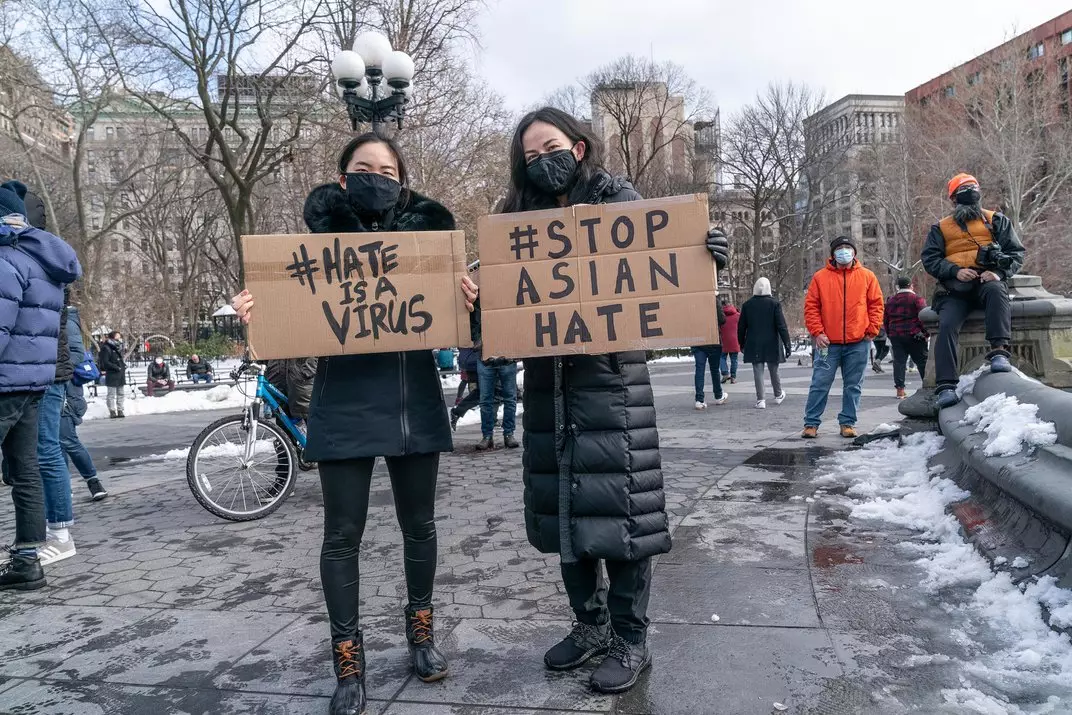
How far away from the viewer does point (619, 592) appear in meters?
2.64

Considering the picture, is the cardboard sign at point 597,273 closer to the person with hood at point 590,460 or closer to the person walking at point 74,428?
the person with hood at point 590,460

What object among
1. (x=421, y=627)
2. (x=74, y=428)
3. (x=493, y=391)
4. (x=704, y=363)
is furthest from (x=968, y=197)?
(x=74, y=428)

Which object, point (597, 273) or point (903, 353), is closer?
point (597, 273)

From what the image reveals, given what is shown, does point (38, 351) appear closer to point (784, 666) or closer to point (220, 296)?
point (784, 666)

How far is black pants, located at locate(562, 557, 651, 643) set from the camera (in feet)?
8.63

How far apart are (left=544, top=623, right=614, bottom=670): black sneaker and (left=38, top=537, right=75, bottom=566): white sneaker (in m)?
3.52

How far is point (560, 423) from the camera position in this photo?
8.66ft

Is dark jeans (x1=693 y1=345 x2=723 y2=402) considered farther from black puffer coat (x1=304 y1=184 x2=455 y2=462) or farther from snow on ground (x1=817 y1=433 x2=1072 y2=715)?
black puffer coat (x1=304 y1=184 x2=455 y2=462)

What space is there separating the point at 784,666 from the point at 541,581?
1.42 m

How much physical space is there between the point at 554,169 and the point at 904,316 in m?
11.4

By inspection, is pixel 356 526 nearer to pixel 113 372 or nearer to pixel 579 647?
pixel 579 647

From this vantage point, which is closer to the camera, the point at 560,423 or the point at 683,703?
the point at 683,703

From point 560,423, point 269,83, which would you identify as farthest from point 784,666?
point 269,83

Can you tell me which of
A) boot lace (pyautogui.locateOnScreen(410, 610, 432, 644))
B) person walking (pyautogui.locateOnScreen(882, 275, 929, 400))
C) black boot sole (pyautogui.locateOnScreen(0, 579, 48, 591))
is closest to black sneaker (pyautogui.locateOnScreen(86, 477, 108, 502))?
black boot sole (pyautogui.locateOnScreen(0, 579, 48, 591))
